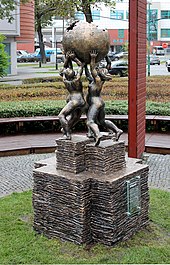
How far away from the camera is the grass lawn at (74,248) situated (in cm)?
432

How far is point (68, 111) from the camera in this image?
4.95 m

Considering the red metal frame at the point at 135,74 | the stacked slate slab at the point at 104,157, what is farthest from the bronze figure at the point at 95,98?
the red metal frame at the point at 135,74

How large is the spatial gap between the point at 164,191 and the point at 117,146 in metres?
2.01

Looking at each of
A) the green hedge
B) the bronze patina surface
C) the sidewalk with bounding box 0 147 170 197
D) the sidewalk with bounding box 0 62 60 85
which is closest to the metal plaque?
the bronze patina surface

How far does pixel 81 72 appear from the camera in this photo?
4926 mm

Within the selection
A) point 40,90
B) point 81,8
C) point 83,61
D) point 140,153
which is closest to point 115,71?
point 81,8

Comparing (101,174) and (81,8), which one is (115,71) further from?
(101,174)

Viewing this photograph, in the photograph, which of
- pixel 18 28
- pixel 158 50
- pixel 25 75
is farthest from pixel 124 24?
pixel 18 28

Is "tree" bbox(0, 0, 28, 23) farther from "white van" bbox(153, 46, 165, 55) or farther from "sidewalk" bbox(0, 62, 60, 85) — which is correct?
"white van" bbox(153, 46, 165, 55)

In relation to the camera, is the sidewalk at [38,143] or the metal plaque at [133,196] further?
the sidewalk at [38,143]

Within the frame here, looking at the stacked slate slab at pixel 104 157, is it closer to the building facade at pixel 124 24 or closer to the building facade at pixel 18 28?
the building facade at pixel 18 28

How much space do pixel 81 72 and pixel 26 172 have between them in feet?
11.0

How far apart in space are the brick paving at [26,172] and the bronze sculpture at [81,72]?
88.8 inches

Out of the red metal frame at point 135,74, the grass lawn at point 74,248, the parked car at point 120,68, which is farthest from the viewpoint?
the parked car at point 120,68
